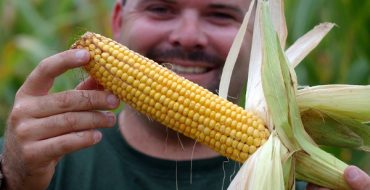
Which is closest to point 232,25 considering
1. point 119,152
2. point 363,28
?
point 119,152

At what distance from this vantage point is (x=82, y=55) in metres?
1.78

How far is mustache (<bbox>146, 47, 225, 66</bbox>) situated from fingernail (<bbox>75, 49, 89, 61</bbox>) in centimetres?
66

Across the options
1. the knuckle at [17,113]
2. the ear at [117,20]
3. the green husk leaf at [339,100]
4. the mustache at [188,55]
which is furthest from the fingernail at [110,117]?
the ear at [117,20]

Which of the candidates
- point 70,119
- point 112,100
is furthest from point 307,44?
point 70,119

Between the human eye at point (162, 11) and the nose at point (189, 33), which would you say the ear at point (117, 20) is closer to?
the human eye at point (162, 11)

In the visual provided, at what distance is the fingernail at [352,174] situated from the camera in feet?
5.50

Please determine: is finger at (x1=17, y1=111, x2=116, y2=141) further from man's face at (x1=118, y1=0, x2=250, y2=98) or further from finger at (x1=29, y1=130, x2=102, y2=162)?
man's face at (x1=118, y1=0, x2=250, y2=98)

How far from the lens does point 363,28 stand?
12.6ft

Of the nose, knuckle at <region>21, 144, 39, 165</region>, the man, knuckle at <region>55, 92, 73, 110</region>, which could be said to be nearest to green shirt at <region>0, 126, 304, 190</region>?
the man

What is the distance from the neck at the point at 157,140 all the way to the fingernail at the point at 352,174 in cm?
83

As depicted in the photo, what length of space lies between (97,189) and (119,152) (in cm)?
16

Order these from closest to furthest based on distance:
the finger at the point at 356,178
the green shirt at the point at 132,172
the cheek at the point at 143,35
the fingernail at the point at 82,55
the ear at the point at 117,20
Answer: the finger at the point at 356,178 → the fingernail at the point at 82,55 → the green shirt at the point at 132,172 → the cheek at the point at 143,35 → the ear at the point at 117,20

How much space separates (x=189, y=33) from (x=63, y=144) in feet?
2.40

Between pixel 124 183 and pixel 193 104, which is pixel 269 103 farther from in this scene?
pixel 124 183
